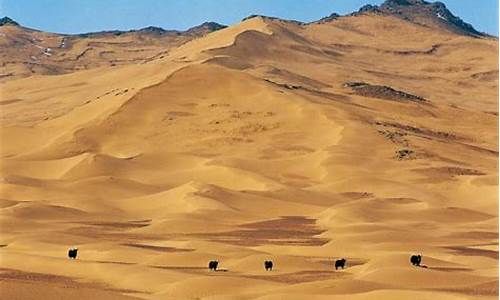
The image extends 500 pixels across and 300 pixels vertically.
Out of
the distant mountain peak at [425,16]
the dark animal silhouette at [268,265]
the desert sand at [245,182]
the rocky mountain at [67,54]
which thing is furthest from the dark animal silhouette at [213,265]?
the distant mountain peak at [425,16]

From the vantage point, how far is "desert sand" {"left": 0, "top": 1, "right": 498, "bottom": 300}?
25656 millimetres

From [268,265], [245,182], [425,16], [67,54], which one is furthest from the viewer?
[425,16]

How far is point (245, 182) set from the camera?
56.8 metres

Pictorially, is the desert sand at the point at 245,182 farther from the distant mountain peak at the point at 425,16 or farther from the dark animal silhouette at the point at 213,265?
the distant mountain peak at the point at 425,16

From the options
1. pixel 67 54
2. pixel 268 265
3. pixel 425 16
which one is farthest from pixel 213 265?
pixel 425 16

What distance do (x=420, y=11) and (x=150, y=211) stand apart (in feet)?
513

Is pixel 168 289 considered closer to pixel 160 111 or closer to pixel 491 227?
pixel 491 227

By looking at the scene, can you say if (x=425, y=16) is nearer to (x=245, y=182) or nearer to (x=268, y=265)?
(x=245, y=182)

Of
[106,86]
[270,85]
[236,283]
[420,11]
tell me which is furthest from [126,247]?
[420,11]

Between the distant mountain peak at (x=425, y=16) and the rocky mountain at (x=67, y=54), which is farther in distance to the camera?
the distant mountain peak at (x=425, y=16)

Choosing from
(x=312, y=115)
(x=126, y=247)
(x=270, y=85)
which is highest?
(x=270, y=85)

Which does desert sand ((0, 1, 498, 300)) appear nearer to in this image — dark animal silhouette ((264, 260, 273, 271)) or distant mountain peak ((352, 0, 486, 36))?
dark animal silhouette ((264, 260, 273, 271))

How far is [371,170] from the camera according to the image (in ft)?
204

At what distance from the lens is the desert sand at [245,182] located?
25.7 m
